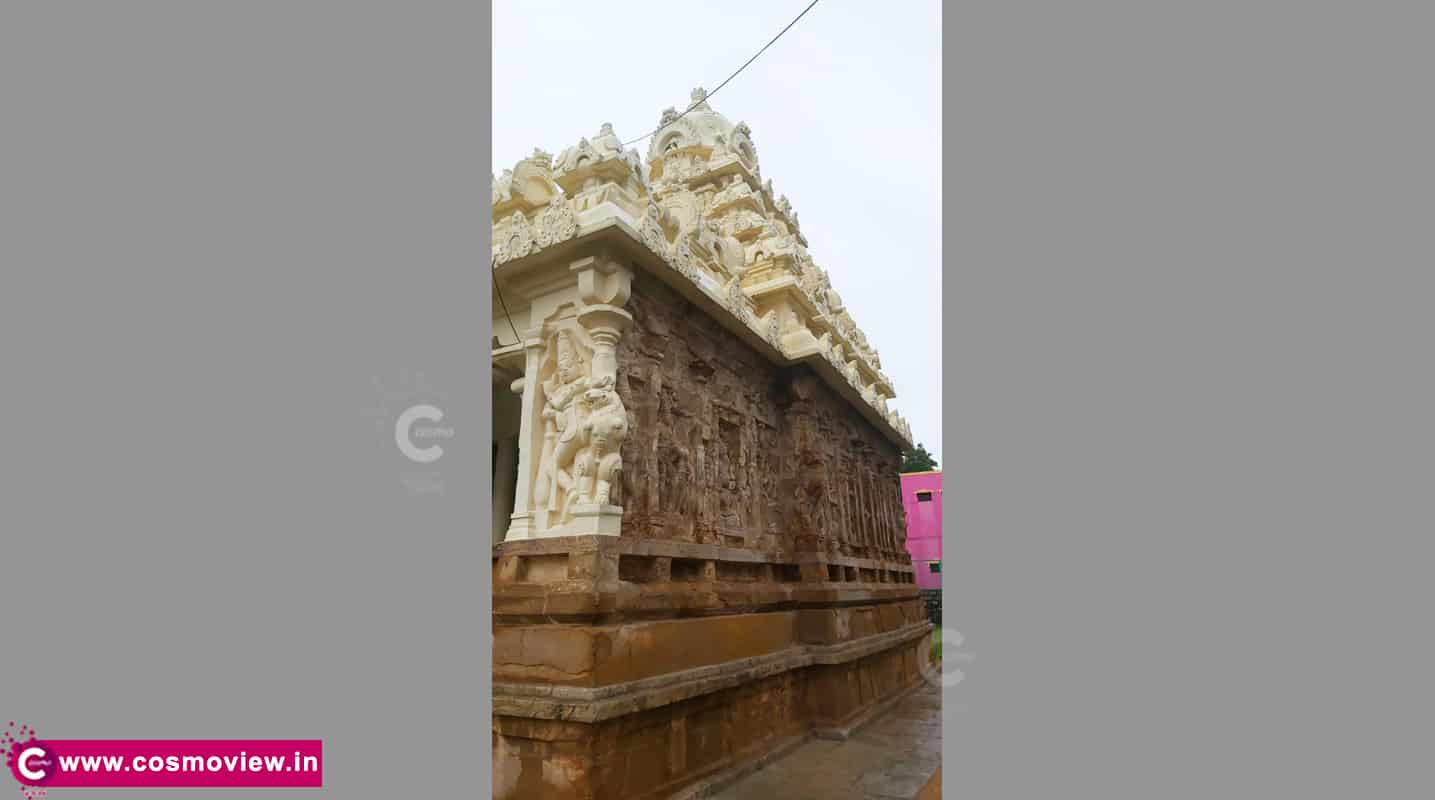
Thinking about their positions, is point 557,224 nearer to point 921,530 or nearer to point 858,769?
point 858,769

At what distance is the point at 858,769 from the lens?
8023 mm

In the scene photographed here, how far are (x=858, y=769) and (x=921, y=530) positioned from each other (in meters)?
8.97

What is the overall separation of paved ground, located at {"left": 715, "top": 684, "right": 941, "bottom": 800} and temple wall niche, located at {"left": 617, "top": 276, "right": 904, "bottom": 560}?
7.78 feet

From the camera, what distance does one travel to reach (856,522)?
12.7m

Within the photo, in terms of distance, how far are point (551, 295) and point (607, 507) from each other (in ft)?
7.12

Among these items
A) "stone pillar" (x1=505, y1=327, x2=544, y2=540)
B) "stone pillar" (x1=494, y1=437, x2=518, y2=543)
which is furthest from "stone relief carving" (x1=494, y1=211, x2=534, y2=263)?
"stone pillar" (x1=494, y1=437, x2=518, y2=543)

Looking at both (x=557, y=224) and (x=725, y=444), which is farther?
(x=725, y=444)

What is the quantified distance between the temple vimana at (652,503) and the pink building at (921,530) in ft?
14.0

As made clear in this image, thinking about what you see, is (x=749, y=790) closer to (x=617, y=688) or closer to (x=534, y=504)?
(x=617, y=688)
